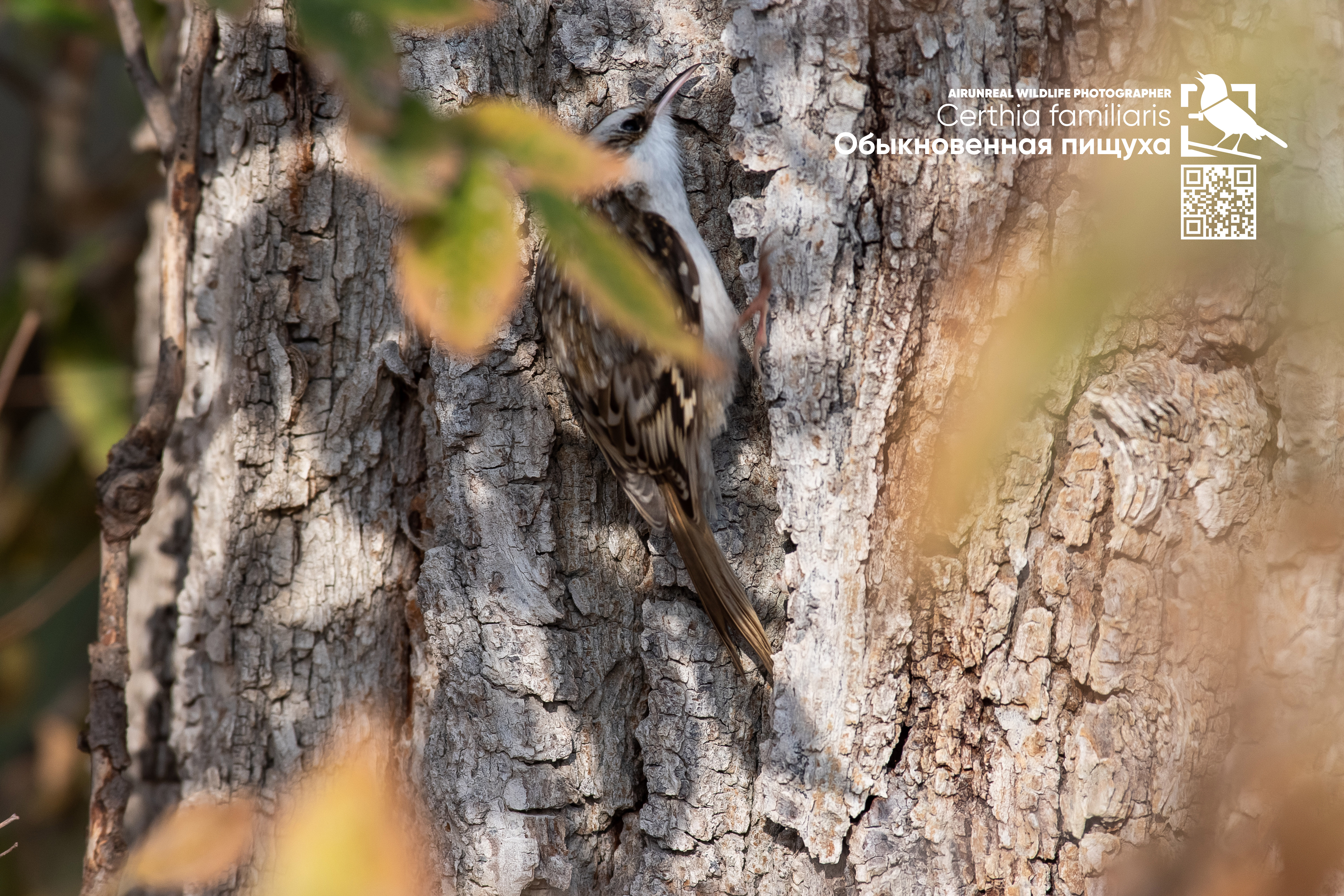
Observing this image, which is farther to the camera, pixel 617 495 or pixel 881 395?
pixel 617 495

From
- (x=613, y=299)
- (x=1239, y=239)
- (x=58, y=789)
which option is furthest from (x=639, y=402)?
(x=58, y=789)

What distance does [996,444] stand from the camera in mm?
1355

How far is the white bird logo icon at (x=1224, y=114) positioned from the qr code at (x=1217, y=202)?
0.14ft

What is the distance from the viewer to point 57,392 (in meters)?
2.46

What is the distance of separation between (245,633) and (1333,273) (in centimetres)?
180

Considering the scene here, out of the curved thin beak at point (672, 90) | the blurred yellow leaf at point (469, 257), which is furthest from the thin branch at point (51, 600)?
the blurred yellow leaf at point (469, 257)

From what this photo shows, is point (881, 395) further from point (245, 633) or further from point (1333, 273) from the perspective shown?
point (245, 633)

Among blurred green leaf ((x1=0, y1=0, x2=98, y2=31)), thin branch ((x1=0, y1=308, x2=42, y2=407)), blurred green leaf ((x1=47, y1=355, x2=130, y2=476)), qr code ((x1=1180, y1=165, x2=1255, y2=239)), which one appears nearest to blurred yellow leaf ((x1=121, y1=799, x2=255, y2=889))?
blurred green leaf ((x1=47, y1=355, x2=130, y2=476))

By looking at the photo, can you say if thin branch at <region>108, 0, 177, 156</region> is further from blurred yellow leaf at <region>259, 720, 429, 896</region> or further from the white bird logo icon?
the white bird logo icon

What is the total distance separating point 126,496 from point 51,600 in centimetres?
110

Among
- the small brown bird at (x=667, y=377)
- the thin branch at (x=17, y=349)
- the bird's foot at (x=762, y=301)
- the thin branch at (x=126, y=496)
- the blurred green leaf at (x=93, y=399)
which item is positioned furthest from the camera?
the blurred green leaf at (x=93, y=399)

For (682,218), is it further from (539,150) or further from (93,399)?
(93,399)

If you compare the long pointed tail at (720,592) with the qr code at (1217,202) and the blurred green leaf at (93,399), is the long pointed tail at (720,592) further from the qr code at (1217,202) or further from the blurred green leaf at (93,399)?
the blurred green leaf at (93,399)

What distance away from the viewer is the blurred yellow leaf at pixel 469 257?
0.54 metres
